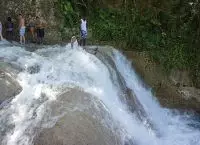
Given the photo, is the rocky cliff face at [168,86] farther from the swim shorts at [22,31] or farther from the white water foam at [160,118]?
the swim shorts at [22,31]

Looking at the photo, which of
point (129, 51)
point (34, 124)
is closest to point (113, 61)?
point (129, 51)

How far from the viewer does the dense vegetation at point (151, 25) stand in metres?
16.4

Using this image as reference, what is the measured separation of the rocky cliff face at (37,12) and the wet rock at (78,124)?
309 inches

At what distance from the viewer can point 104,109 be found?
384 inches

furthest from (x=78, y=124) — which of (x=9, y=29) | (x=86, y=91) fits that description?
(x=9, y=29)

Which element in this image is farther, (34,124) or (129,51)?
(129,51)

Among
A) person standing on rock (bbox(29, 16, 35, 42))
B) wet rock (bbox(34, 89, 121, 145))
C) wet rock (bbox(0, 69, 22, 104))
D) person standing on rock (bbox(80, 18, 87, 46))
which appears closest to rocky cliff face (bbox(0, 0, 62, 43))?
person standing on rock (bbox(29, 16, 35, 42))

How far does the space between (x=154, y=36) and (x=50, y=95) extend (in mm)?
8378

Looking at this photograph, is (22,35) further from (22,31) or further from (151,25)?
(151,25)

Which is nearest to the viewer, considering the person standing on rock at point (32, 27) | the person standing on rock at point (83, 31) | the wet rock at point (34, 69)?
the wet rock at point (34, 69)

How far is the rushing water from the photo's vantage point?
8891 mm

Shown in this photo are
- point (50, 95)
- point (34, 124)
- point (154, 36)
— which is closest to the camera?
point (34, 124)

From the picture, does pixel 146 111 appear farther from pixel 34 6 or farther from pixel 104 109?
pixel 34 6

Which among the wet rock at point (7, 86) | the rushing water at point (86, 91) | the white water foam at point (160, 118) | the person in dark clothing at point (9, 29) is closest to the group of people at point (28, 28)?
the person in dark clothing at point (9, 29)
